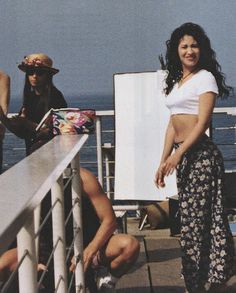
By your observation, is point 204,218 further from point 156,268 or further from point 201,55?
point 156,268

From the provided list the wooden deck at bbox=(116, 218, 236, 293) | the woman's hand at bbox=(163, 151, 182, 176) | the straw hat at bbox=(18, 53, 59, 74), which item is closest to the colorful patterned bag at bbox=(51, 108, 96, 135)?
the woman's hand at bbox=(163, 151, 182, 176)

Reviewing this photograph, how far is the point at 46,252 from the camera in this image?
2.90 metres

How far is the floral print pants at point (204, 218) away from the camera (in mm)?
3270

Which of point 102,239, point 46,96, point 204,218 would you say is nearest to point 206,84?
point 204,218

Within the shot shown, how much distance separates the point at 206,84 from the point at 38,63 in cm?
99

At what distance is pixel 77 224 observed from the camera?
276 centimetres

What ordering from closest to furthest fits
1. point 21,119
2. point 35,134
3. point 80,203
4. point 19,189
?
point 19,189, point 80,203, point 35,134, point 21,119

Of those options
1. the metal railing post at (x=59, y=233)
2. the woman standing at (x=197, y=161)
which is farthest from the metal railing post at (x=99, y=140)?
the metal railing post at (x=59, y=233)

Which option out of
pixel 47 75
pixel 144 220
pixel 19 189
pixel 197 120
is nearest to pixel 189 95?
pixel 197 120

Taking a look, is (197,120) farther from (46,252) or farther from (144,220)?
(144,220)

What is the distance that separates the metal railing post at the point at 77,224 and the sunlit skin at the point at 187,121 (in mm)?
544

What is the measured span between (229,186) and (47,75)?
1.93 metres

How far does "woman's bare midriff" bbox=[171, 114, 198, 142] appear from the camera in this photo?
3262 mm

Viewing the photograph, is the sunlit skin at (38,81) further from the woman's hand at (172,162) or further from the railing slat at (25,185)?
the railing slat at (25,185)
